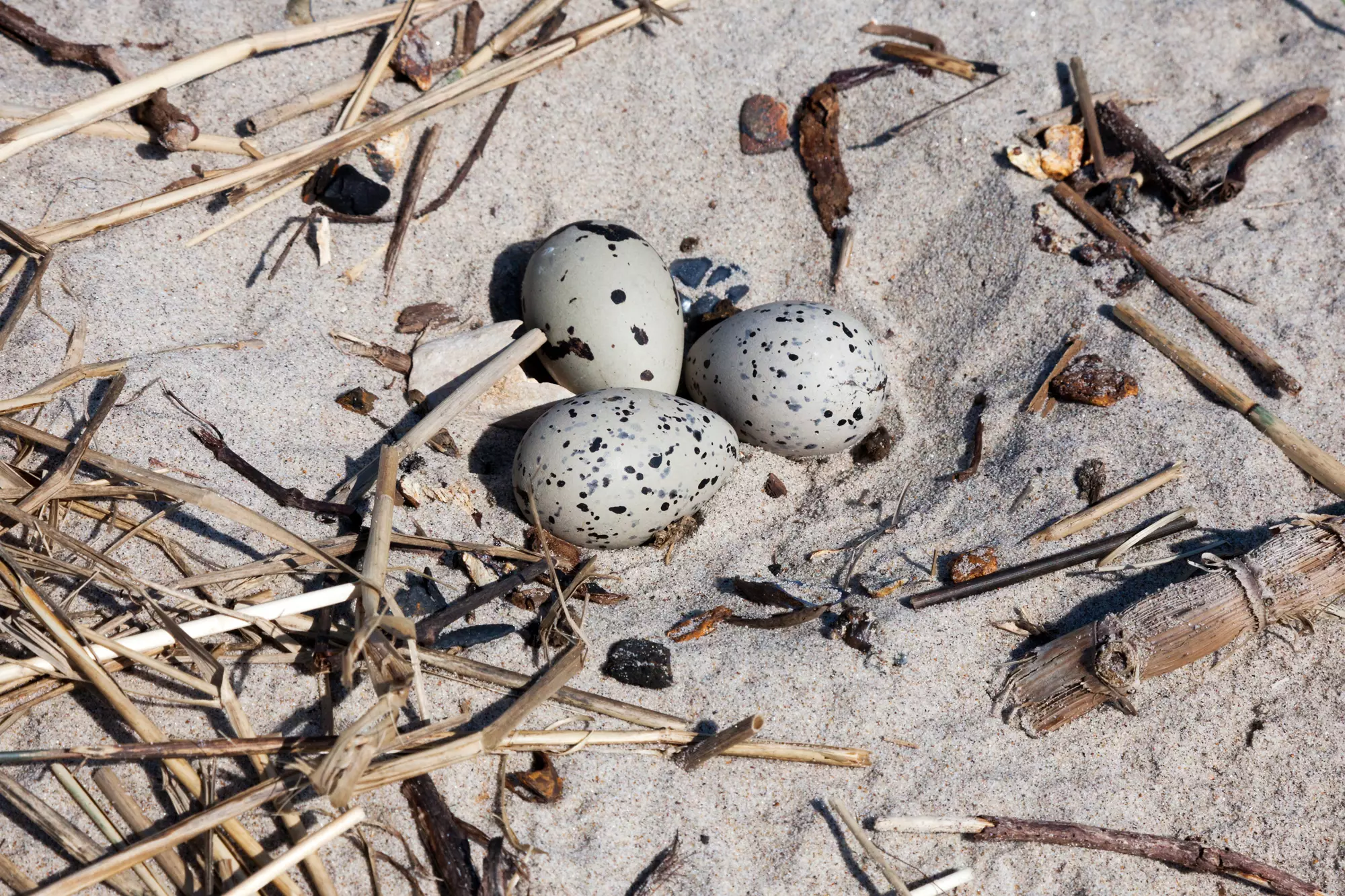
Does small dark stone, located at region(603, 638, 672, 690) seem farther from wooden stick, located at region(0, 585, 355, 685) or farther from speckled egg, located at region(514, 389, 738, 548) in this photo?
wooden stick, located at region(0, 585, 355, 685)

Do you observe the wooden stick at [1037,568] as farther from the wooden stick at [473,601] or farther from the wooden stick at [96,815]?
the wooden stick at [96,815]

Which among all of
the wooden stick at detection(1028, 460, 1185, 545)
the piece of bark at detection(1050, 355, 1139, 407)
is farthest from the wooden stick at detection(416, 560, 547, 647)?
the piece of bark at detection(1050, 355, 1139, 407)

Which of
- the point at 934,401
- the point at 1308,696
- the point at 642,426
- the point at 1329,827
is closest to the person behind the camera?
the point at 1329,827

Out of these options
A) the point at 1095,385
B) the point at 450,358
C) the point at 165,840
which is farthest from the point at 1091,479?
the point at 165,840

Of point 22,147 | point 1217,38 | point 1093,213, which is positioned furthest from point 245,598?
point 1217,38

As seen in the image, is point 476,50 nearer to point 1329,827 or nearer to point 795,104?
point 795,104

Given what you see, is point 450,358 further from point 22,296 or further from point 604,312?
point 22,296

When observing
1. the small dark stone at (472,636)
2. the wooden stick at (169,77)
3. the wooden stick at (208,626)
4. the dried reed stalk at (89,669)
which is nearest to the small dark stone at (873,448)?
the small dark stone at (472,636)
